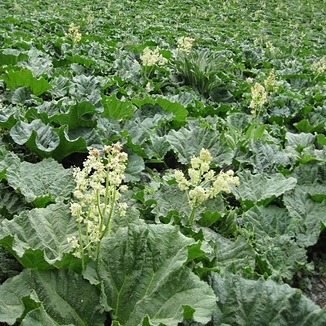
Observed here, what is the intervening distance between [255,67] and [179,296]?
24.0 feet

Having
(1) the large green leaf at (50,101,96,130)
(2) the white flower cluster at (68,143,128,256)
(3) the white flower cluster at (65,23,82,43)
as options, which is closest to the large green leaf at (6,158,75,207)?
(1) the large green leaf at (50,101,96,130)

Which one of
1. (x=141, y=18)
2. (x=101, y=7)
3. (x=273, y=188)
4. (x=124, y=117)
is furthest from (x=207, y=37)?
(x=273, y=188)

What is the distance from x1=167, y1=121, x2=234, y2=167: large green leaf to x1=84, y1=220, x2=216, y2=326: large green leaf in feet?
5.63

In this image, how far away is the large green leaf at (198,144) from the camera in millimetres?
4180

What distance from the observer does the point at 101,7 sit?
13.8 meters

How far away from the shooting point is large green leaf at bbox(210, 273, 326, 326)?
2.20 metres

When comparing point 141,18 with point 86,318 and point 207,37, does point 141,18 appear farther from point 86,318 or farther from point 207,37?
point 86,318

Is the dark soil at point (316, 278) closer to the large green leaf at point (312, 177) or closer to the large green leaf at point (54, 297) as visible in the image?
the large green leaf at point (312, 177)

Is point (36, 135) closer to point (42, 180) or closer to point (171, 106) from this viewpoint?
point (42, 180)

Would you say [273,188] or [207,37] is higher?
[273,188]

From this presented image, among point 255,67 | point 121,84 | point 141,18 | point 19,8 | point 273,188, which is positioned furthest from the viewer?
point 141,18

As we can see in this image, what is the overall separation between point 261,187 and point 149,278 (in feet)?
5.28

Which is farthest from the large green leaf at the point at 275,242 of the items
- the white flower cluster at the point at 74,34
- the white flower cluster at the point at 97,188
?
the white flower cluster at the point at 74,34

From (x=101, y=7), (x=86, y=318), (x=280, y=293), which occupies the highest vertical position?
(x=280, y=293)
